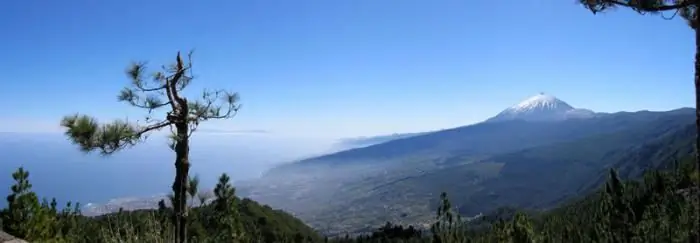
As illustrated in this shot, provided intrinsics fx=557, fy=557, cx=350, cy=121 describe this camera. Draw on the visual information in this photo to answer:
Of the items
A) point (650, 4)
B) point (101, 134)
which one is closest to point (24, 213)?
point (101, 134)

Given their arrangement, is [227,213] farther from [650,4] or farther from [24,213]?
[650,4]

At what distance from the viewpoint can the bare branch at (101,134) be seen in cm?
768

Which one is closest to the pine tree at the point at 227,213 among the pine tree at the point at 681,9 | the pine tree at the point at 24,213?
the pine tree at the point at 24,213

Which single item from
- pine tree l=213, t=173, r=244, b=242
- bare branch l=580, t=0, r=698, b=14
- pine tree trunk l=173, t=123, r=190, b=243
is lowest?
pine tree l=213, t=173, r=244, b=242

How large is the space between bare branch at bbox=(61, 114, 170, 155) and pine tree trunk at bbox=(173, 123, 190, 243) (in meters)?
0.45

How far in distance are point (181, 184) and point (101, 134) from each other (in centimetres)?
135

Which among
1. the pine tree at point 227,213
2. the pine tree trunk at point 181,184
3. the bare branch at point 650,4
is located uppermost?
the bare branch at point 650,4

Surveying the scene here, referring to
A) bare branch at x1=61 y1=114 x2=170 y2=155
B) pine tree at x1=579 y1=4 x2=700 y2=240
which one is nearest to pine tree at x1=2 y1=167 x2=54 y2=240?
bare branch at x1=61 y1=114 x2=170 y2=155

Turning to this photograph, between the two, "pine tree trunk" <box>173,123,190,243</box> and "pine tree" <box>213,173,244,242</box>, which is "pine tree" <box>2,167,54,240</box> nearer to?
"pine tree trunk" <box>173,123,190,243</box>

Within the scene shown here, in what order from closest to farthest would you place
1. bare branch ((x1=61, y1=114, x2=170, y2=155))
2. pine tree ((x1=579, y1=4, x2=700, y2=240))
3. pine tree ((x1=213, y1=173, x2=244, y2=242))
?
pine tree ((x1=579, y1=4, x2=700, y2=240)) < bare branch ((x1=61, y1=114, x2=170, y2=155)) < pine tree ((x1=213, y1=173, x2=244, y2=242))

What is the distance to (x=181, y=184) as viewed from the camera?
847 centimetres

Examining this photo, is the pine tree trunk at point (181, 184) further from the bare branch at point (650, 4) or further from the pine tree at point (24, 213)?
the bare branch at point (650, 4)

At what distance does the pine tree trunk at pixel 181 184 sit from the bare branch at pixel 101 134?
451 millimetres

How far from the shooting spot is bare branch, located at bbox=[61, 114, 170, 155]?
768cm
